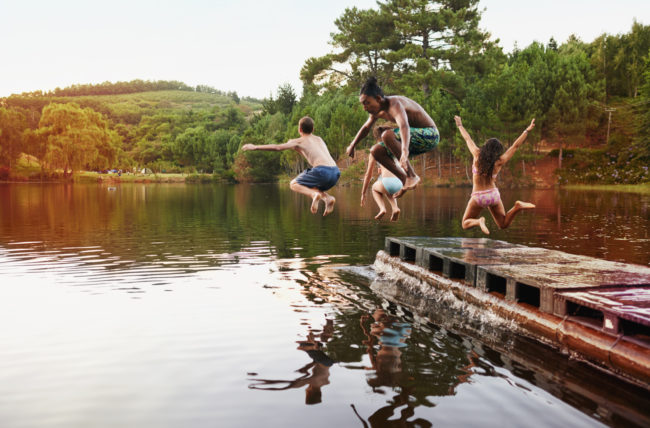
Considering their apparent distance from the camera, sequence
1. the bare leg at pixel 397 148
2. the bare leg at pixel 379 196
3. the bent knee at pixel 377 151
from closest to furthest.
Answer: the bare leg at pixel 397 148 < the bent knee at pixel 377 151 < the bare leg at pixel 379 196

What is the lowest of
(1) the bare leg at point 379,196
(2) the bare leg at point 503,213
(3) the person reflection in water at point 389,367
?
(3) the person reflection in water at point 389,367

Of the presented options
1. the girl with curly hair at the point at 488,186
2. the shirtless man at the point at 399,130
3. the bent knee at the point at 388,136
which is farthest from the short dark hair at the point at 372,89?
the girl with curly hair at the point at 488,186

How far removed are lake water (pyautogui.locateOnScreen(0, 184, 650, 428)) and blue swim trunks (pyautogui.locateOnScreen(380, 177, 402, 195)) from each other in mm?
3510

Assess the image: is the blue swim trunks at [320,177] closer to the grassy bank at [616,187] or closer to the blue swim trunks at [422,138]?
the blue swim trunks at [422,138]

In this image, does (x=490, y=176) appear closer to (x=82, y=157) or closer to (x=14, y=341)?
(x=14, y=341)

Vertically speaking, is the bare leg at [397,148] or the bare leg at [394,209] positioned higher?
the bare leg at [397,148]

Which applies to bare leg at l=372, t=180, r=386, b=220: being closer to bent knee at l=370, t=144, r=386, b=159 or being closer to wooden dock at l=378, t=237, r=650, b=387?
bent knee at l=370, t=144, r=386, b=159

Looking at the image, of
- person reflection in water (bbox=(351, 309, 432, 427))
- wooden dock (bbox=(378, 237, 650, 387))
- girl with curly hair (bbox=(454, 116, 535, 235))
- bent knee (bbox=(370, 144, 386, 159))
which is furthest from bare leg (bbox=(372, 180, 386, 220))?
wooden dock (bbox=(378, 237, 650, 387))

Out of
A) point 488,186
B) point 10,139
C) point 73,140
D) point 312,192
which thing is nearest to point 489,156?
point 488,186

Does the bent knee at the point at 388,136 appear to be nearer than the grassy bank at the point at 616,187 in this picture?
Yes

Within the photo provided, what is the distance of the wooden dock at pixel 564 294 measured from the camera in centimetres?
991

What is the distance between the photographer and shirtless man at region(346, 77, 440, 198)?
8.70 m

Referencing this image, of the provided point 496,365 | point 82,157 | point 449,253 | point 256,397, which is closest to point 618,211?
point 449,253

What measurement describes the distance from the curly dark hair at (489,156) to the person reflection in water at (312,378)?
4.85m
